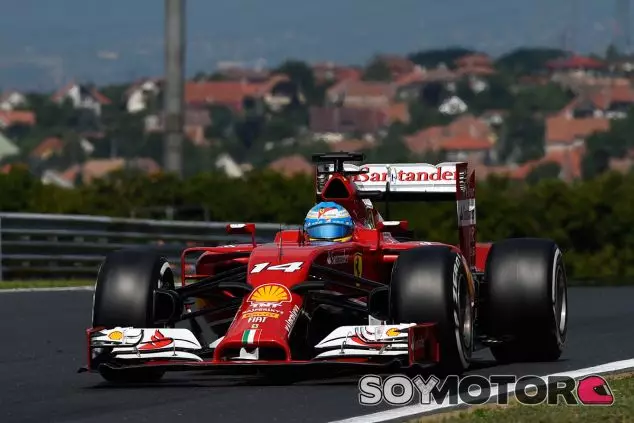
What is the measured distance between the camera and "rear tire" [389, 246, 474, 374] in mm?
10672

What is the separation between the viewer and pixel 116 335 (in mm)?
10703

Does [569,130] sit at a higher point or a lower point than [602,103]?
lower

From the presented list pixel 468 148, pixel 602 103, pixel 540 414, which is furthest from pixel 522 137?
pixel 540 414

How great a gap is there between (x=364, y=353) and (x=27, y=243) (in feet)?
43.8

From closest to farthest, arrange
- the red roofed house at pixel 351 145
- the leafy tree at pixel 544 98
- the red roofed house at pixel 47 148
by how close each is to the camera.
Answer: the red roofed house at pixel 351 145, the red roofed house at pixel 47 148, the leafy tree at pixel 544 98

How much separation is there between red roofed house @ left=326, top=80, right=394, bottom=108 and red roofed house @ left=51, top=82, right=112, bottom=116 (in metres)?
10.9

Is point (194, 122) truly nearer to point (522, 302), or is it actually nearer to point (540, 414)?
point (522, 302)

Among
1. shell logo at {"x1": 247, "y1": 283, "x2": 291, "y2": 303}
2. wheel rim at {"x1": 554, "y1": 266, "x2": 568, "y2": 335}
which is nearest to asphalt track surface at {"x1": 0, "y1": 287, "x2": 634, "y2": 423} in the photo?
wheel rim at {"x1": 554, "y1": 266, "x2": 568, "y2": 335}

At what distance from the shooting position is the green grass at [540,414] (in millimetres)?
8648

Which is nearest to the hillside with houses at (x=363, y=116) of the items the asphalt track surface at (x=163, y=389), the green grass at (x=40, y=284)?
the green grass at (x=40, y=284)

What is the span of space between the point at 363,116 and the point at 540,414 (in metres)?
46.7

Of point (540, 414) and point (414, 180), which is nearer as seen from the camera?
point (540, 414)

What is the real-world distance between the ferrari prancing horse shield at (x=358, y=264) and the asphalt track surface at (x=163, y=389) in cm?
101

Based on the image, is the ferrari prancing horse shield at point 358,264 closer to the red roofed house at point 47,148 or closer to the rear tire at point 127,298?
the rear tire at point 127,298
